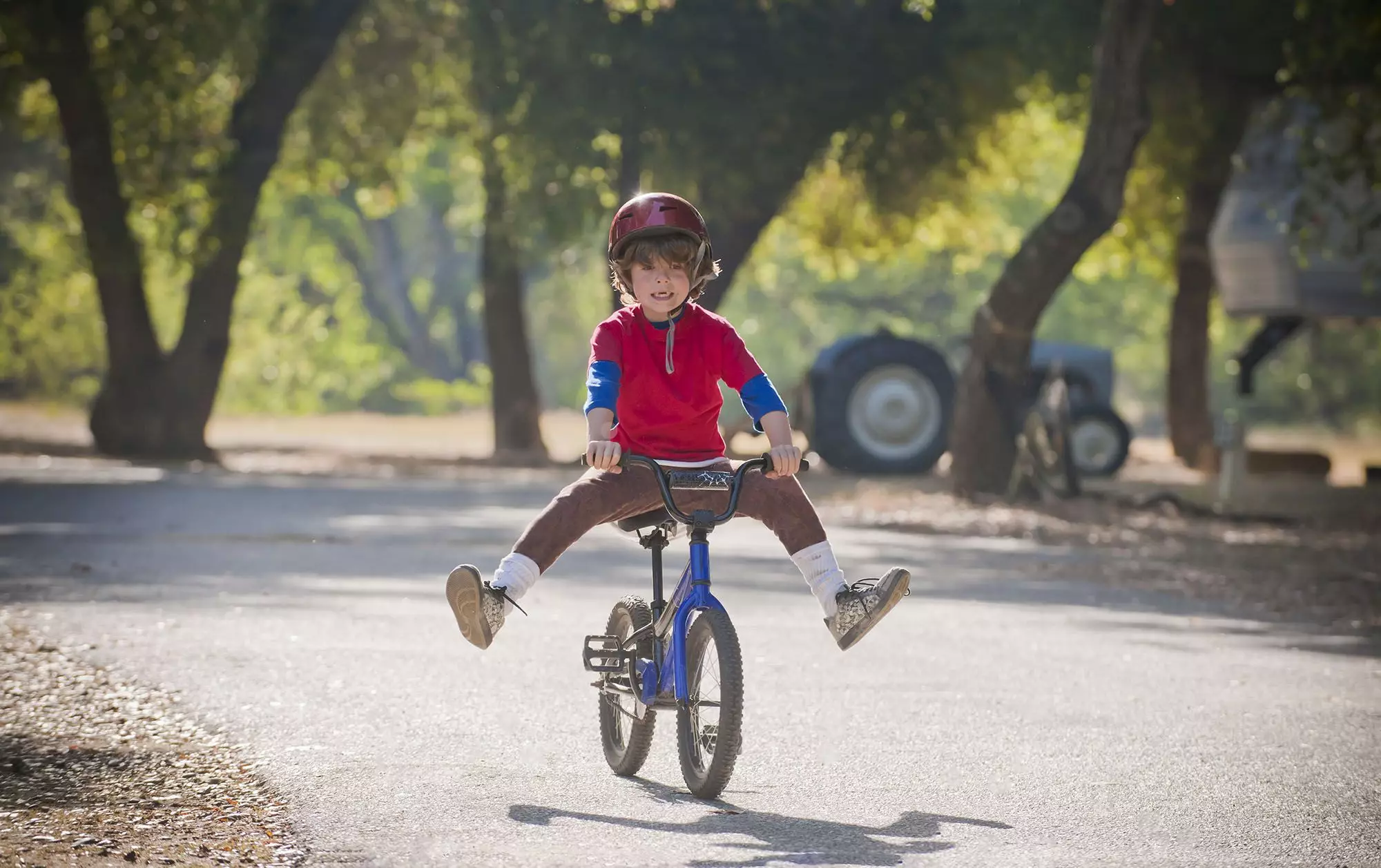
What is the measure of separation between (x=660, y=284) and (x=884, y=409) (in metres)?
19.4

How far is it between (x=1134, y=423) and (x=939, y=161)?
1574 inches

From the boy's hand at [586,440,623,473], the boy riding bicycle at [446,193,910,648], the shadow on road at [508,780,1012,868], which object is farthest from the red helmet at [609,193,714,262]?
the shadow on road at [508,780,1012,868]

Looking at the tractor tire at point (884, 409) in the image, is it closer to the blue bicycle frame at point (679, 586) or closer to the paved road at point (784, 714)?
the paved road at point (784, 714)

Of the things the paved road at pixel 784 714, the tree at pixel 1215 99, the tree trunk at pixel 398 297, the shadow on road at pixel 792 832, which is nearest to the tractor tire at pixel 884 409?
the tree at pixel 1215 99

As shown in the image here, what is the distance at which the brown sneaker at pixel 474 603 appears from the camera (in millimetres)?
6277

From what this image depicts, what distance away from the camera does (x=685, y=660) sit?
6262 mm

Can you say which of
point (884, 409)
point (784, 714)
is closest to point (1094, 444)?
point (884, 409)

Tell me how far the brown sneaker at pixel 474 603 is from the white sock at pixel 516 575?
20mm

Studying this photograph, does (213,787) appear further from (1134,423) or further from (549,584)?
(1134,423)

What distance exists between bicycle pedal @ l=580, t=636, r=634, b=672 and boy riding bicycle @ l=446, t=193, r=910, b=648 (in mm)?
385

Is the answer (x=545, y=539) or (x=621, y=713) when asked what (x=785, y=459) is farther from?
(x=621, y=713)

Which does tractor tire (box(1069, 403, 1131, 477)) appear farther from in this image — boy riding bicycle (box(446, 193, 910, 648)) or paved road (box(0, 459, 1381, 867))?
boy riding bicycle (box(446, 193, 910, 648))

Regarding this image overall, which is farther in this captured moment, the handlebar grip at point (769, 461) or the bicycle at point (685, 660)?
the handlebar grip at point (769, 461)

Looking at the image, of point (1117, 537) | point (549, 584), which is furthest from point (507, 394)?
point (549, 584)
